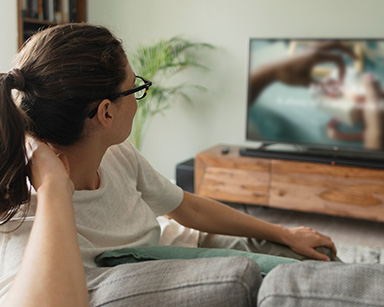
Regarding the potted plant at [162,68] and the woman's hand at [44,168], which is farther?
the potted plant at [162,68]

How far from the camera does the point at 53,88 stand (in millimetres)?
1004

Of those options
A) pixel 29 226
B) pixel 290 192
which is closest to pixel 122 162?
pixel 29 226

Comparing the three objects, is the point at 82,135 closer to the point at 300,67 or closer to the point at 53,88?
the point at 53,88

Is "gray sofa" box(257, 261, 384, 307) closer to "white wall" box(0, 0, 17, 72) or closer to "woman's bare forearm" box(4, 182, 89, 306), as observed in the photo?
"woman's bare forearm" box(4, 182, 89, 306)

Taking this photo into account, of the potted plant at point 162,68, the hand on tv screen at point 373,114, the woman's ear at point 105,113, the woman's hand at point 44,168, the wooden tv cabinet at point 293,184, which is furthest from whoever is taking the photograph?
the potted plant at point 162,68

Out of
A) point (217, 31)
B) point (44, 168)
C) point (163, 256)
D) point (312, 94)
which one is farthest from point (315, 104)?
point (44, 168)

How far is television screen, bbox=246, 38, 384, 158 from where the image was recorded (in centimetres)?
327

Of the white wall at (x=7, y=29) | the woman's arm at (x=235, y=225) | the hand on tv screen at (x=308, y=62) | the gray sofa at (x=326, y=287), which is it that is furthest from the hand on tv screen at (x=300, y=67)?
the gray sofa at (x=326, y=287)

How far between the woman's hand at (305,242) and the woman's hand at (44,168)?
2.31ft

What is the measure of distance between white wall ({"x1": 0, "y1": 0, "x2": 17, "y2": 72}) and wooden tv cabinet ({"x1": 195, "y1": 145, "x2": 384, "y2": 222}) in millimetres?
1592

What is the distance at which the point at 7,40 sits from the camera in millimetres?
3508

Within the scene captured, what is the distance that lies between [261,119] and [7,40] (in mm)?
1946

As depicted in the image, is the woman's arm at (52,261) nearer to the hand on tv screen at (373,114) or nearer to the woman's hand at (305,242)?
the woman's hand at (305,242)

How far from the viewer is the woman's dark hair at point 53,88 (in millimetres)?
904
